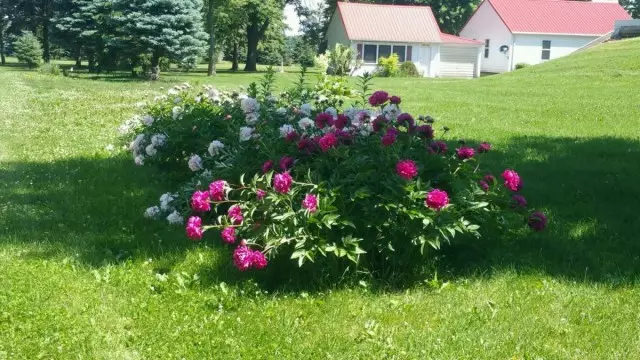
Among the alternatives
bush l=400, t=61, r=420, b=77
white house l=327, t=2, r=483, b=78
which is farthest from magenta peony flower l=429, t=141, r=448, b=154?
white house l=327, t=2, r=483, b=78

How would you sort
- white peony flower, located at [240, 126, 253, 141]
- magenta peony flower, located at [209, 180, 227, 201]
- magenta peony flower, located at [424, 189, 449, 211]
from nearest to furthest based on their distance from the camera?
magenta peony flower, located at [424, 189, 449, 211]
magenta peony flower, located at [209, 180, 227, 201]
white peony flower, located at [240, 126, 253, 141]

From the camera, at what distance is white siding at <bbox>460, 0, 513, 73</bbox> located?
153ft

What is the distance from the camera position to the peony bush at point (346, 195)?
172 inches

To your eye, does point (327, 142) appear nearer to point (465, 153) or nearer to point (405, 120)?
point (405, 120)

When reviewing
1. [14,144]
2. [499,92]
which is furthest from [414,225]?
[499,92]

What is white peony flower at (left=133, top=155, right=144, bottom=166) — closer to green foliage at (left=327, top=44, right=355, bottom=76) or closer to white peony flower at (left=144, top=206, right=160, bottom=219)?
white peony flower at (left=144, top=206, right=160, bottom=219)

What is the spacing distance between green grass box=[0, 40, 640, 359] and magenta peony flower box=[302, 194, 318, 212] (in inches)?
24.3

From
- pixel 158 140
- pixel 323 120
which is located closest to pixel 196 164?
pixel 323 120

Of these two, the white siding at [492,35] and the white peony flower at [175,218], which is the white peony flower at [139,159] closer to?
the white peony flower at [175,218]

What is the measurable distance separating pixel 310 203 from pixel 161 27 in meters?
25.5

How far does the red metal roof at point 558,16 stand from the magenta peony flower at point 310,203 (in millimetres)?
44667

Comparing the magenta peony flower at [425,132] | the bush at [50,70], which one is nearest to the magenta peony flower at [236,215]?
the magenta peony flower at [425,132]

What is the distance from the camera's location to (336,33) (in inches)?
1877

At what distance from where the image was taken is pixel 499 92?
1984 cm
